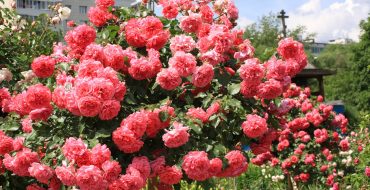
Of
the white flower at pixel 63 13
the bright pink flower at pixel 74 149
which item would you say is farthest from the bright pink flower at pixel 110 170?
the white flower at pixel 63 13

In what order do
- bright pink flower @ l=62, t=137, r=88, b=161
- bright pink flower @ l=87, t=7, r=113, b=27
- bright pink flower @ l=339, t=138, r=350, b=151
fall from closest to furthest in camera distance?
bright pink flower @ l=62, t=137, r=88, b=161 → bright pink flower @ l=87, t=7, r=113, b=27 → bright pink flower @ l=339, t=138, r=350, b=151

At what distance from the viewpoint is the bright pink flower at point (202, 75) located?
122 inches

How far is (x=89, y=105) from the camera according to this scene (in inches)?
109

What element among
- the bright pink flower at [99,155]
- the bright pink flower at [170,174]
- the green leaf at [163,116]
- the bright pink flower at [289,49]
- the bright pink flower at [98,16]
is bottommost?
the bright pink flower at [170,174]

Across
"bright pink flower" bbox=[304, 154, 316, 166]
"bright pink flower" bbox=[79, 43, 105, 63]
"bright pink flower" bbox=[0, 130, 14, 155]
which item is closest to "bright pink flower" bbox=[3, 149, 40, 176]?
"bright pink flower" bbox=[0, 130, 14, 155]

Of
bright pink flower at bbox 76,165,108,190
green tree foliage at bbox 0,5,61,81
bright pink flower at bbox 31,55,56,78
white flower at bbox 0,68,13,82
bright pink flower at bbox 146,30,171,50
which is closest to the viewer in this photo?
bright pink flower at bbox 76,165,108,190

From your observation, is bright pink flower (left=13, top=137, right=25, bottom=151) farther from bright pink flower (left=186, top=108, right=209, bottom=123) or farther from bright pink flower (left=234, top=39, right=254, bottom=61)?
bright pink flower (left=234, top=39, right=254, bottom=61)

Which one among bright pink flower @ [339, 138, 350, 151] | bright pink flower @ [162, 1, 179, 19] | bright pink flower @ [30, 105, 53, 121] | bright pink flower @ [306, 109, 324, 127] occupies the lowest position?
bright pink flower @ [339, 138, 350, 151]

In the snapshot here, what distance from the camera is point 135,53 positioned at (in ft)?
10.9

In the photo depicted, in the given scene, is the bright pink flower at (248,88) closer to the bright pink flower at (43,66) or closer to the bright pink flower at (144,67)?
the bright pink flower at (144,67)

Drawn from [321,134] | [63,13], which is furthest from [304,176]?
[63,13]

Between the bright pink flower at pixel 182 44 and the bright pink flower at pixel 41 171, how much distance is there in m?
1.01

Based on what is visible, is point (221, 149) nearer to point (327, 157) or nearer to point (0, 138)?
point (0, 138)

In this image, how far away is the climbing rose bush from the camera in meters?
2.87
